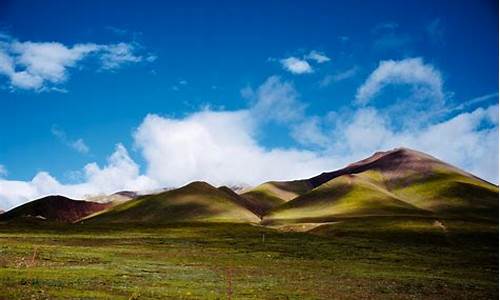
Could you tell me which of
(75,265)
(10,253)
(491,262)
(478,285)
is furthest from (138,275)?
(491,262)

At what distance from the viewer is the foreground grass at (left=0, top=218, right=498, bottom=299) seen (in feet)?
110

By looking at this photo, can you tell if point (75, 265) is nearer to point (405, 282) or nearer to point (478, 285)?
point (405, 282)

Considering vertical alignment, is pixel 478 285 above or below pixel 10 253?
below

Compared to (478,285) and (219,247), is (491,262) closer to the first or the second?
(478,285)

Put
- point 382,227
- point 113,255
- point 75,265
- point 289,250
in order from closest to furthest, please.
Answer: point 75,265 < point 113,255 < point 289,250 < point 382,227

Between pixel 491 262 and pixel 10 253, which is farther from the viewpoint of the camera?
pixel 491 262

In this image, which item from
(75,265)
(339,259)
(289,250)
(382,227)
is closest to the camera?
(75,265)

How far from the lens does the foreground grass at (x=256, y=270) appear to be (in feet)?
110

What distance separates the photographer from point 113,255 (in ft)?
192

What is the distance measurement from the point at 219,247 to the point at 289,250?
427 inches

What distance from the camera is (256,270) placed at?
171 ft

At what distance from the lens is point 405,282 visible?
4619 centimetres

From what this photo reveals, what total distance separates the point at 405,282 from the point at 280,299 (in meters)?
18.3

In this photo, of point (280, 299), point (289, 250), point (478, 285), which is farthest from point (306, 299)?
point (289, 250)
